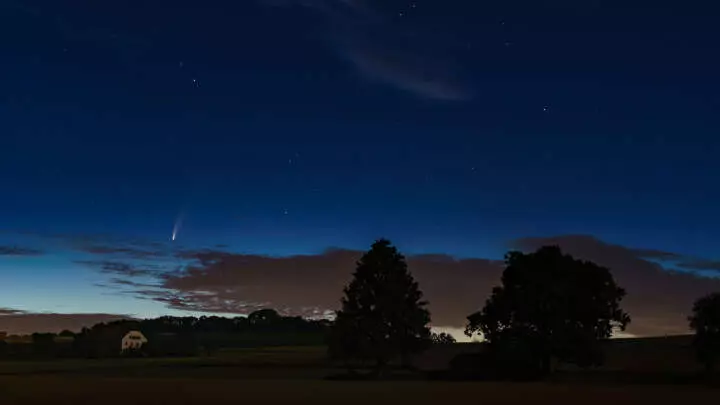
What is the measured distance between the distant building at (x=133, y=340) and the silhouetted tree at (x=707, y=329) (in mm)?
103806

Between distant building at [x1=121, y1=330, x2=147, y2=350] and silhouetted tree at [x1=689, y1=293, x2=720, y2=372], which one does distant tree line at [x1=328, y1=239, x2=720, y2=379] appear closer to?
silhouetted tree at [x1=689, y1=293, x2=720, y2=372]

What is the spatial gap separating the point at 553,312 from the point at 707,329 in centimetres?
1477

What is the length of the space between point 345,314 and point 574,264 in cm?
2392

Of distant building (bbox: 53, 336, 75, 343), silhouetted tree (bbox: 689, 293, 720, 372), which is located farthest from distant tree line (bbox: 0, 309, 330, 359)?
silhouetted tree (bbox: 689, 293, 720, 372)

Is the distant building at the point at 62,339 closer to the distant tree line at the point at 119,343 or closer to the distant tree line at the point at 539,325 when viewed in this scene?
the distant tree line at the point at 119,343

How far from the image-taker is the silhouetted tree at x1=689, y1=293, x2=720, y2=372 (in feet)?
243

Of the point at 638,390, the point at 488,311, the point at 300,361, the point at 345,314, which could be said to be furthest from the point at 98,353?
the point at 638,390

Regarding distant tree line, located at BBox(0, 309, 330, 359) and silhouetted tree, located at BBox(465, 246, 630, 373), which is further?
distant tree line, located at BBox(0, 309, 330, 359)

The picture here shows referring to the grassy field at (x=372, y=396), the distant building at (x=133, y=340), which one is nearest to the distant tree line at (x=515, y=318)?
the grassy field at (x=372, y=396)

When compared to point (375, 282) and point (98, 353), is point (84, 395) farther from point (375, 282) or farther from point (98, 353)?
point (98, 353)

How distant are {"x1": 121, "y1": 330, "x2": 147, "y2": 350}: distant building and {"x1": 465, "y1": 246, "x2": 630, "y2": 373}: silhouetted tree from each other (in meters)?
92.6

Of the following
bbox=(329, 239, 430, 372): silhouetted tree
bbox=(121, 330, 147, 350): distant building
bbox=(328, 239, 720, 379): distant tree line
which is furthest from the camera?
bbox=(121, 330, 147, 350): distant building

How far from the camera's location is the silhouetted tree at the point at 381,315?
82.8 m

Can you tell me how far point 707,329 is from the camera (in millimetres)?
76188
